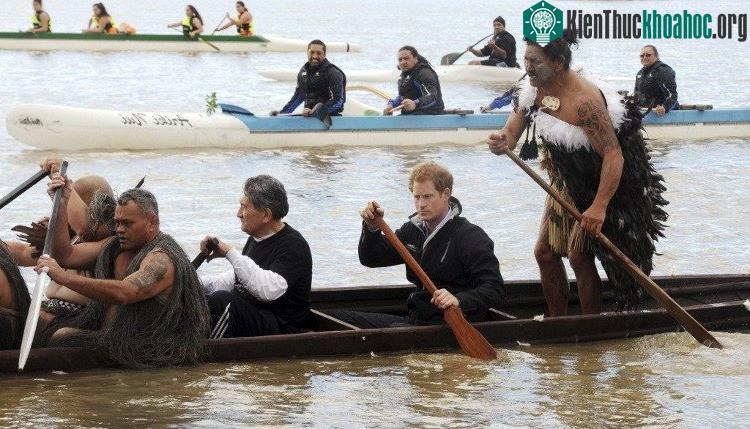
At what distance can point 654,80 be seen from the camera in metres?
18.4

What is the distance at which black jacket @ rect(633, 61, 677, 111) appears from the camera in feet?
59.9

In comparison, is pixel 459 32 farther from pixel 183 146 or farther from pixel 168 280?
pixel 168 280

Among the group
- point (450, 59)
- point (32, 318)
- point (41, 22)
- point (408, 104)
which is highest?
point (41, 22)

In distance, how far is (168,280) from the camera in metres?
7.05

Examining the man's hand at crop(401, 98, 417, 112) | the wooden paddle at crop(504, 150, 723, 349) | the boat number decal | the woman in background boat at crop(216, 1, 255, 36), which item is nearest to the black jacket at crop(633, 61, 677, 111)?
the man's hand at crop(401, 98, 417, 112)

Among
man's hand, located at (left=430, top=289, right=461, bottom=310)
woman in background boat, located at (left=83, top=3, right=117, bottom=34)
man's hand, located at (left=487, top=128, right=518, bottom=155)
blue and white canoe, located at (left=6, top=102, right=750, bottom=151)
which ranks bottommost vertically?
man's hand, located at (left=430, top=289, right=461, bottom=310)

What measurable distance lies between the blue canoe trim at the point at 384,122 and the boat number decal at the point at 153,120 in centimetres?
67

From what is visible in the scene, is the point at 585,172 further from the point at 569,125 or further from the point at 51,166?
the point at 51,166

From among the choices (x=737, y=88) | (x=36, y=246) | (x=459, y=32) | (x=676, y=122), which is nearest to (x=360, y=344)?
(x=36, y=246)

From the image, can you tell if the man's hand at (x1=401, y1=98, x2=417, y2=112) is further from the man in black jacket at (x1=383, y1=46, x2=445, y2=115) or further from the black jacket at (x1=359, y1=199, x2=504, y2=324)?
the black jacket at (x1=359, y1=199, x2=504, y2=324)

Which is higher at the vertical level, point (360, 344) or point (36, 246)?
point (36, 246)

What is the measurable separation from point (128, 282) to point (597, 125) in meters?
2.79

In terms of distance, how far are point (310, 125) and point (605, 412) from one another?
38.6 feet

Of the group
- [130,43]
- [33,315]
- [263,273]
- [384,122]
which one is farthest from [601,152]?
[130,43]
